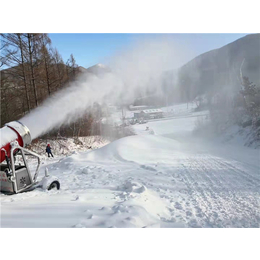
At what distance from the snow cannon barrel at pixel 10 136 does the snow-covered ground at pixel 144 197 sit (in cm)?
108

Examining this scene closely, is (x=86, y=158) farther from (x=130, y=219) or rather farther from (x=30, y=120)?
(x=130, y=219)

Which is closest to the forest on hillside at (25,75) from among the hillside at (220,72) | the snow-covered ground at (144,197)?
the snow-covered ground at (144,197)

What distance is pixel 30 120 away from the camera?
782 centimetres

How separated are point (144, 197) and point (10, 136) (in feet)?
12.2

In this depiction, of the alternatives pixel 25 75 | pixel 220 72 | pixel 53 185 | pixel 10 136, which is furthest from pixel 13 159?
pixel 220 72

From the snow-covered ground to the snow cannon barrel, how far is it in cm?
108

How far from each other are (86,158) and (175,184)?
221 inches

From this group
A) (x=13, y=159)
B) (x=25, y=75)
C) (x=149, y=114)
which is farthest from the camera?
(x=149, y=114)

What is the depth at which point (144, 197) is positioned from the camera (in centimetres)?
557

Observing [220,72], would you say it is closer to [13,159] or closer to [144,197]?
[144,197]

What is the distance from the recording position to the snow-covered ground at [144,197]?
4090mm

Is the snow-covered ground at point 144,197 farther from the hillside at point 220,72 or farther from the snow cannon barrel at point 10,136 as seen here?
the hillside at point 220,72

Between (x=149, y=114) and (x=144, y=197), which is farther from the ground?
(x=149, y=114)

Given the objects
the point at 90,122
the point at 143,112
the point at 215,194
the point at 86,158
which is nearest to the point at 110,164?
the point at 86,158
